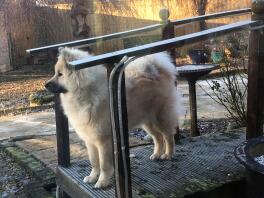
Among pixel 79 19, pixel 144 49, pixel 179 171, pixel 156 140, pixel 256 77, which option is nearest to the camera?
pixel 144 49

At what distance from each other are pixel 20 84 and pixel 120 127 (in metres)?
9.66

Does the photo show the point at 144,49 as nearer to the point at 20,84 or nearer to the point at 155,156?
the point at 155,156

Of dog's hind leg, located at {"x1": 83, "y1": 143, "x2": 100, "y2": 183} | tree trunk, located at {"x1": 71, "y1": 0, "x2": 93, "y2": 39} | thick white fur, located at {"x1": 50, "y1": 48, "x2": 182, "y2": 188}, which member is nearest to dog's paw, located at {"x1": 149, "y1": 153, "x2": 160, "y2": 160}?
thick white fur, located at {"x1": 50, "y1": 48, "x2": 182, "y2": 188}

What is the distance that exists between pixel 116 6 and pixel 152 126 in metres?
9.18

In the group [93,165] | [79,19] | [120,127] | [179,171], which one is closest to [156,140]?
[179,171]

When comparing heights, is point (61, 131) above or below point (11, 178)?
above

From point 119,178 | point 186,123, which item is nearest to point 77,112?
point 119,178

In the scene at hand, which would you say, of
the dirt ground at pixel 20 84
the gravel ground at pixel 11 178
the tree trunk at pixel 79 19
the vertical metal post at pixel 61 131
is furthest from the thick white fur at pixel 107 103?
the tree trunk at pixel 79 19

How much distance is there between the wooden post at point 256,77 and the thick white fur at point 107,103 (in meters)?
0.63

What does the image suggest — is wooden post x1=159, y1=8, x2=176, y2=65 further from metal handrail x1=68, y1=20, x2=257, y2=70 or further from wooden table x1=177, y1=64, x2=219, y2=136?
metal handrail x1=68, y1=20, x2=257, y2=70

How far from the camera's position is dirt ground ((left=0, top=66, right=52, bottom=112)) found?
29.9 ft

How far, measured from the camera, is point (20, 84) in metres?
11.5

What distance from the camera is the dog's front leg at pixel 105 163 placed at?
9.90ft

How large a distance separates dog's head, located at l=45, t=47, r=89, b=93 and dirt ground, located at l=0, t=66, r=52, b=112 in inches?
224
